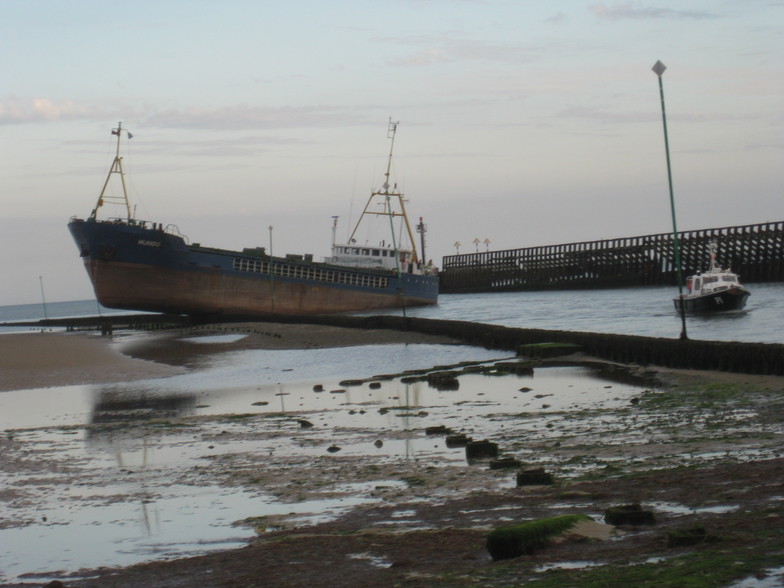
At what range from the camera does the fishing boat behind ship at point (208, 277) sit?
5659 cm

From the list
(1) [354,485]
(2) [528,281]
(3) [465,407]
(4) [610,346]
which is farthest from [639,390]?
(2) [528,281]

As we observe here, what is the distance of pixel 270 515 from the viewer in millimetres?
9219

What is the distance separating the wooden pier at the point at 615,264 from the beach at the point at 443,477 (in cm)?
5916

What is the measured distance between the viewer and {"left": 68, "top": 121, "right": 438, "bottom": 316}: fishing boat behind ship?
5659 cm

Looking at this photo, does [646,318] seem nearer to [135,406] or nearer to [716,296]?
[716,296]

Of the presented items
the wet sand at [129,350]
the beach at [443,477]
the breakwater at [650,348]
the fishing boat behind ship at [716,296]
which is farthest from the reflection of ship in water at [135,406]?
the fishing boat behind ship at [716,296]

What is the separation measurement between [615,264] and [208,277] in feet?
165

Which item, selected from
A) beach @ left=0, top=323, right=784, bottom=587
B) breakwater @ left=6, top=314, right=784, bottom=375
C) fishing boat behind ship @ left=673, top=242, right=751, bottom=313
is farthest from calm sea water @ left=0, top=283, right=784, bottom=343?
→ beach @ left=0, top=323, right=784, bottom=587

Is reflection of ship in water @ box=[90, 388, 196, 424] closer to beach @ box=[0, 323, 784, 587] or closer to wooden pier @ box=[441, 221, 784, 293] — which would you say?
beach @ box=[0, 323, 784, 587]

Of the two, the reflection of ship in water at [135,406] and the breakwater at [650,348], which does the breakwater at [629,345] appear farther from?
the reflection of ship in water at [135,406]

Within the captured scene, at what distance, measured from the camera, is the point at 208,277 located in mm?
58875

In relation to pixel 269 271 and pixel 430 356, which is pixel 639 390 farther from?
pixel 269 271

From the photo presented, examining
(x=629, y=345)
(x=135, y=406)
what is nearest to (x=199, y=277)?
(x=629, y=345)

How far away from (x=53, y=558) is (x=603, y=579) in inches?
184
